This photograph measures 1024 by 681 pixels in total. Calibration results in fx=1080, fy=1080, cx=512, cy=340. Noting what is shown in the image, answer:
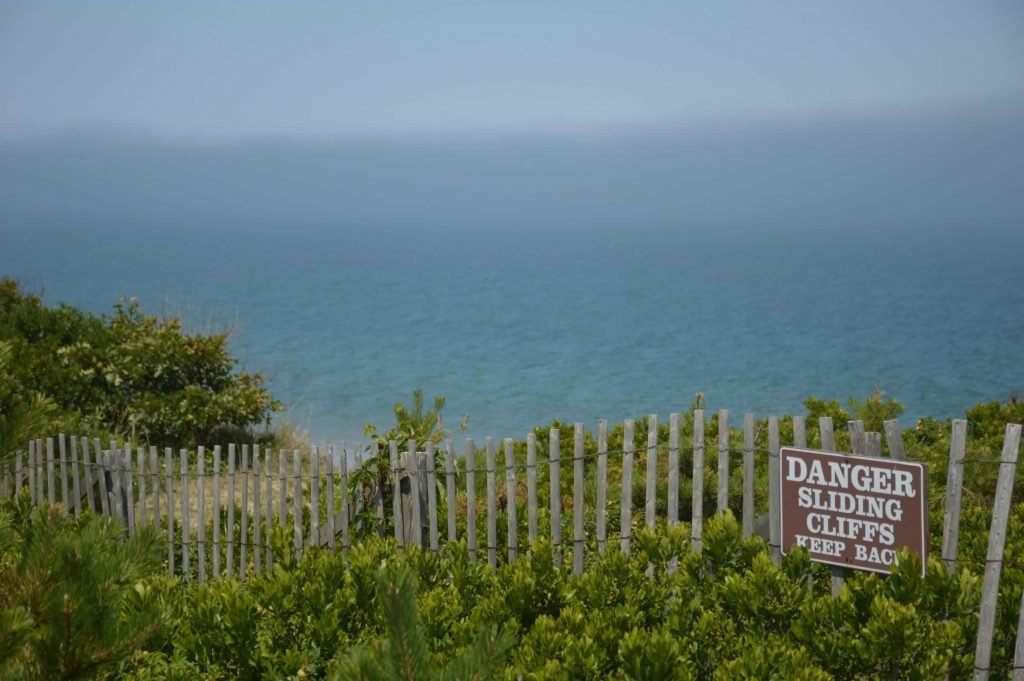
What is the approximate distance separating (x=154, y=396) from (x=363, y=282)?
5175cm

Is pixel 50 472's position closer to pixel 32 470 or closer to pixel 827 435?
pixel 32 470

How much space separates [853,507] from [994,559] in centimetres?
69

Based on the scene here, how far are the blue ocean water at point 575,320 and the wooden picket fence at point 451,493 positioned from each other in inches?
290

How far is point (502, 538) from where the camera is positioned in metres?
7.84

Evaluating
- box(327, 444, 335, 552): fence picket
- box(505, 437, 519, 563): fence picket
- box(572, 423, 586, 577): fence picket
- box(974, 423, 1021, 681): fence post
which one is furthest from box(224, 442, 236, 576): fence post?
box(974, 423, 1021, 681): fence post

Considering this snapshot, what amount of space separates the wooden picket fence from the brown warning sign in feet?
0.48

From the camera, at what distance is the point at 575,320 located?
47.8m

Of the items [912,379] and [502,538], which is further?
[912,379]

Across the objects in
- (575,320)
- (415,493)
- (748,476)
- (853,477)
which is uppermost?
(853,477)

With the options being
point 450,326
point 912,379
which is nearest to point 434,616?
point 912,379

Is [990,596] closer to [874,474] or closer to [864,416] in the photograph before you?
[874,474]

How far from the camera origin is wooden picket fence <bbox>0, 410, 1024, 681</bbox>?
523 centimetres

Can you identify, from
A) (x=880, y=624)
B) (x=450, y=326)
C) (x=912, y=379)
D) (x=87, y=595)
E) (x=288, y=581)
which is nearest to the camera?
(x=87, y=595)

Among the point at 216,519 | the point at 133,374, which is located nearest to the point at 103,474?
the point at 216,519
